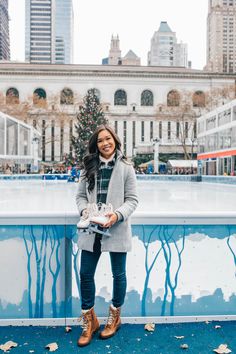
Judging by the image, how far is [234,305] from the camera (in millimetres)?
3107

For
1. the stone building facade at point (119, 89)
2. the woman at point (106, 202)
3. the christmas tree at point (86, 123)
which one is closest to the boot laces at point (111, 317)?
the woman at point (106, 202)

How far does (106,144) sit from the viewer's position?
9.07ft

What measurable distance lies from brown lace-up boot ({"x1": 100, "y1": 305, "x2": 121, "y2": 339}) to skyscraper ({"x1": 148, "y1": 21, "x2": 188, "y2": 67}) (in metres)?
160

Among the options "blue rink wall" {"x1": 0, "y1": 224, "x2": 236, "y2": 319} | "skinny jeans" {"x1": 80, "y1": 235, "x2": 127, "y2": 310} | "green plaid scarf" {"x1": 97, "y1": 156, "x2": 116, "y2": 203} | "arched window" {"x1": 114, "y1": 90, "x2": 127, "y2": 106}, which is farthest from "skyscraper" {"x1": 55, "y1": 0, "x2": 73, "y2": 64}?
"skinny jeans" {"x1": 80, "y1": 235, "x2": 127, "y2": 310}

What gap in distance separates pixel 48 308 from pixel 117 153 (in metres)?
1.24

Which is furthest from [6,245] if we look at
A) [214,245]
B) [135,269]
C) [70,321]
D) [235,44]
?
[235,44]

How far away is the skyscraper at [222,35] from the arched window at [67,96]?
8227cm

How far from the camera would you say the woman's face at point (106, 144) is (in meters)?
2.77

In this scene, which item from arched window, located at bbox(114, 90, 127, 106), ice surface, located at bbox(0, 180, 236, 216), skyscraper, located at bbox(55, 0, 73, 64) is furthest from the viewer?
skyscraper, located at bbox(55, 0, 73, 64)

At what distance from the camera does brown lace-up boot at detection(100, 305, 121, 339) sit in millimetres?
2774

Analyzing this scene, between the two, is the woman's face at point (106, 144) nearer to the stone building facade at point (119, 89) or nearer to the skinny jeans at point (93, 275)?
the skinny jeans at point (93, 275)

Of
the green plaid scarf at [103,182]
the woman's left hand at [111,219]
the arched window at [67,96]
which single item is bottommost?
the woman's left hand at [111,219]

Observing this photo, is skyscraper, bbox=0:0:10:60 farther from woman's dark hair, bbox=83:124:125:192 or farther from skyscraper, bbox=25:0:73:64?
woman's dark hair, bbox=83:124:125:192

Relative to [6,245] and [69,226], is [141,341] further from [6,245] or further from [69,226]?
[6,245]
